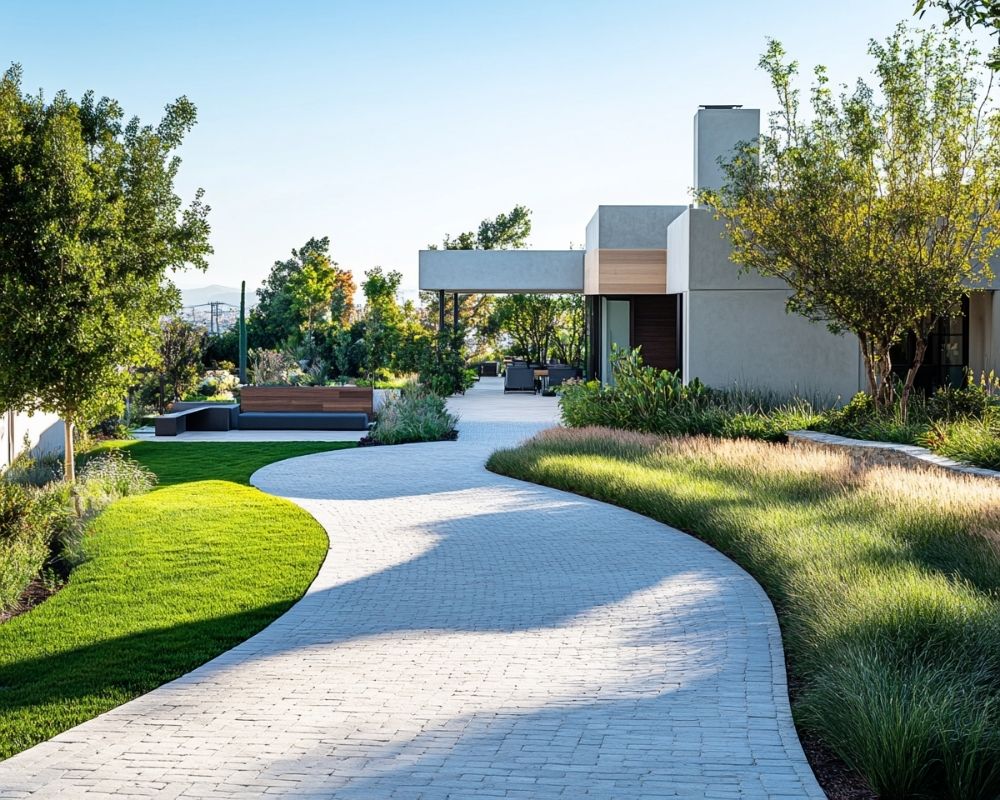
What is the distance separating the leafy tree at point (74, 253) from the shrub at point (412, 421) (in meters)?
5.97

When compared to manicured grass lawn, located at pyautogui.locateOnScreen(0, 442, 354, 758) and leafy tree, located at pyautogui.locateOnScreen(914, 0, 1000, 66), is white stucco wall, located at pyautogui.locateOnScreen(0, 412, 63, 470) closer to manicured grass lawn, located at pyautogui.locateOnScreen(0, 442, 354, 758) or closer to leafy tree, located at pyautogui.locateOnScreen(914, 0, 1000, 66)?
manicured grass lawn, located at pyautogui.locateOnScreen(0, 442, 354, 758)

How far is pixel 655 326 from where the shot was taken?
23438 millimetres

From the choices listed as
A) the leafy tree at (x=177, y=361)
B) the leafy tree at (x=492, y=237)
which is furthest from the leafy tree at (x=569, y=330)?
the leafy tree at (x=177, y=361)

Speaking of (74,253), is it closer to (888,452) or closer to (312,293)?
(888,452)

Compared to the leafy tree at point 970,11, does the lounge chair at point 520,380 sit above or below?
below

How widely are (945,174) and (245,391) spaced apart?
1263cm

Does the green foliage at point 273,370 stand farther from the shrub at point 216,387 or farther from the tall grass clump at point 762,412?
the tall grass clump at point 762,412

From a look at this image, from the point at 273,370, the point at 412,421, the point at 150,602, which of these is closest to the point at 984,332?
the point at 412,421

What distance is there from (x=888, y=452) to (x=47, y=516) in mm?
8194

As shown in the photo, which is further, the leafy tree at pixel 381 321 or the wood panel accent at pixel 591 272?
the leafy tree at pixel 381 321

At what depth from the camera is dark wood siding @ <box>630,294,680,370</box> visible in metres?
23.3

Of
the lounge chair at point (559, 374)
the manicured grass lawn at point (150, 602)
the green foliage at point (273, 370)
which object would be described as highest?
the green foliage at point (273, 370)

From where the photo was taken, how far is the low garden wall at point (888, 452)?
9.96 meters

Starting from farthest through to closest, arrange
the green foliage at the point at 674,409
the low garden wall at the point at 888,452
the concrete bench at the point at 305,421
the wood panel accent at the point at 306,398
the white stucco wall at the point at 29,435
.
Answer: the wood panel accent at the point at 306,398 → the concrete bench at the point at 305,421 → the green foliage at the point at 674,409 → the white stucco wall at the point at 29,435 → the low garden wall at the point at 888,452
